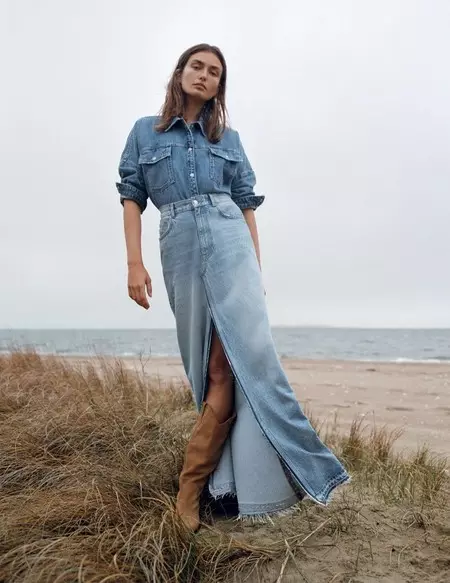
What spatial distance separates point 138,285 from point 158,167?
22.4 inches

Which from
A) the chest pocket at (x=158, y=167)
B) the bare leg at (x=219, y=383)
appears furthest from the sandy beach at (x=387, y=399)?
the chest pocket at (x=158, y=167)

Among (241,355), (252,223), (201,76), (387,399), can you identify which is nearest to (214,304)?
(241,355)

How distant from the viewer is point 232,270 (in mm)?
2561

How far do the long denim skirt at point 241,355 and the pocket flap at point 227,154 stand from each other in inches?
8.3

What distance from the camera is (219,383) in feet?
8.41

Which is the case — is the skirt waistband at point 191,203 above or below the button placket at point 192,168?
below

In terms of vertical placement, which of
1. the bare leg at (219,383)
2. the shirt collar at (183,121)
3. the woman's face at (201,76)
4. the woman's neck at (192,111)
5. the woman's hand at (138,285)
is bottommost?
the bare leg at (219,383)

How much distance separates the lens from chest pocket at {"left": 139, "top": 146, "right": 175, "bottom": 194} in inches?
105

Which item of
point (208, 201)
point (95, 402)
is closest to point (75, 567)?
point (208, 201)

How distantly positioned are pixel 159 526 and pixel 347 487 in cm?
127

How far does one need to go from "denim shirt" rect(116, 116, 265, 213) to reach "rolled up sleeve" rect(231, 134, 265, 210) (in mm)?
60

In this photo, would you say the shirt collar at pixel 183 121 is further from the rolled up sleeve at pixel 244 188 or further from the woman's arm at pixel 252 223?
the woman's arm at pixel 252 223

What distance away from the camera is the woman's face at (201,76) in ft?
9.16

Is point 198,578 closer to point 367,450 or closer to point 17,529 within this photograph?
point 17,529
